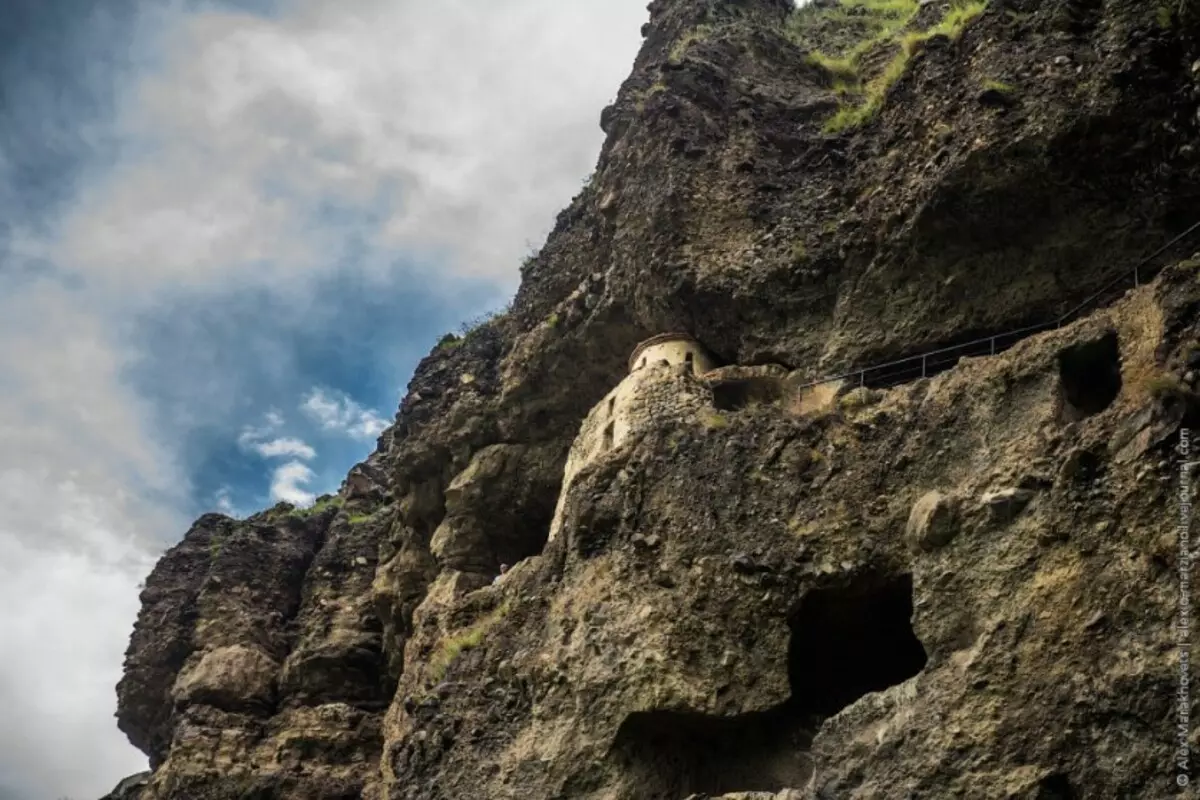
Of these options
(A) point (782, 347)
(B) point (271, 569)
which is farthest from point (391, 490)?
(A) point (782, 347)

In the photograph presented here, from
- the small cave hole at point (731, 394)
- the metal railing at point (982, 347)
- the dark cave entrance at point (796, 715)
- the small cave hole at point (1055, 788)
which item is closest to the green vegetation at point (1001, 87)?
the metal railing at point (982, 347)

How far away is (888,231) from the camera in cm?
1698

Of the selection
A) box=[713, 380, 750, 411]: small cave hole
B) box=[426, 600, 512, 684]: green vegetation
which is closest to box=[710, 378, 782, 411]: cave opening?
box=[713, 380, 750, 411]: small cave hole

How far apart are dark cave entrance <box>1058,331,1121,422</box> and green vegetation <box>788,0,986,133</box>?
730 cm

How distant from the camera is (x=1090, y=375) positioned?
41.2ft

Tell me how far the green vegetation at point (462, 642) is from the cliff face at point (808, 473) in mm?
110

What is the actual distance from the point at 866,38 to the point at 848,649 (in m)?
16.4

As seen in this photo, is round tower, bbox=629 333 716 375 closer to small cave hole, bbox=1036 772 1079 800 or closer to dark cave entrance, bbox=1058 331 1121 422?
dark cave entrance, bbox=1058 331 1121 422

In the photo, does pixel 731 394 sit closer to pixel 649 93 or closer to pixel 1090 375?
pixel 649 93

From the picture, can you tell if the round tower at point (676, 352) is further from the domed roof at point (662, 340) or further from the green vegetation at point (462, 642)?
the green vegetation at point (462, 642)

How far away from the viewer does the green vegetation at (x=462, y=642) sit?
56.4ft

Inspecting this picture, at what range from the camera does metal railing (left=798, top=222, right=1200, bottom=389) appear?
48.9 ft

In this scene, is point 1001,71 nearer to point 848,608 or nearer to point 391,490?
point 848,608

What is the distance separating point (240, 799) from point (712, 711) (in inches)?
560
